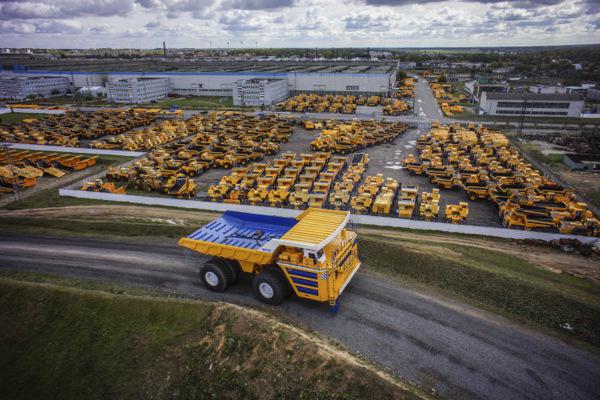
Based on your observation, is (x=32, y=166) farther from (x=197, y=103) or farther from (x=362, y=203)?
(x=197, y=103)

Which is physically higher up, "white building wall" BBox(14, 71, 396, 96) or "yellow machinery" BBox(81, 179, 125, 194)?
"white building wall" BBox(14, 71, 396, 96)

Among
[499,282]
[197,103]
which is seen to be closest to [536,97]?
[499,282]

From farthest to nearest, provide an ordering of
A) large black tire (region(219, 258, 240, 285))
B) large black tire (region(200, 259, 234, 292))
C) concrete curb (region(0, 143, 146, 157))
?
concrete curb (region(0, 143, 146, 157)) < large black tire (region(219, 258, 240, 285)) < large black tire (region(200, 259, 234, 292))

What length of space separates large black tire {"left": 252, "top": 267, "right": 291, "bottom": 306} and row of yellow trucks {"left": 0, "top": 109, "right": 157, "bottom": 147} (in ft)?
130

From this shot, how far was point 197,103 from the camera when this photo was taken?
2862 inches

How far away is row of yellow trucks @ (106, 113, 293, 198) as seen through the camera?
28.7 metres

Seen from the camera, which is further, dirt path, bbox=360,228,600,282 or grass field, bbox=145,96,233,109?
grass field, bbox=145,96,233,109

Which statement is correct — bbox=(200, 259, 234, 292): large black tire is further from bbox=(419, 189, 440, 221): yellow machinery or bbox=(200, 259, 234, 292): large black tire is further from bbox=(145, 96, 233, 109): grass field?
bbox=(145, 96, 233, 109): grass field

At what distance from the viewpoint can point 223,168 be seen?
112ft

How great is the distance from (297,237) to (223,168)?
78.5 feet

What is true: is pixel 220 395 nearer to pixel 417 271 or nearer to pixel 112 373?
pixel 112 373

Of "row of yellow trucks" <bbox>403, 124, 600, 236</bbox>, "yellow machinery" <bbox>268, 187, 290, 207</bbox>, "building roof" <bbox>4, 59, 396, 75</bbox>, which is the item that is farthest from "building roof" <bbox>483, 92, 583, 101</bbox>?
"yellow machinery" <bbox>268, 187, 290, 207</bbox>

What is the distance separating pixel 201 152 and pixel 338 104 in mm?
34513

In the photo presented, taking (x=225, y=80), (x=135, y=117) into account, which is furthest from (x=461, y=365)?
(x=225, y=80)
